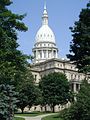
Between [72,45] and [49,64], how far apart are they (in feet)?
286

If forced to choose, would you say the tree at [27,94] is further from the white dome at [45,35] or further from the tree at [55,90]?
the white dome at [45,35]

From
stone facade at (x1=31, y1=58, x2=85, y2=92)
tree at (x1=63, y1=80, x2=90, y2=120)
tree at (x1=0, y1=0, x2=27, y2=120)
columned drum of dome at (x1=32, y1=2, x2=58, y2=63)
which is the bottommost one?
tree at (x1=63, y1=80, x2=90, y2=120)

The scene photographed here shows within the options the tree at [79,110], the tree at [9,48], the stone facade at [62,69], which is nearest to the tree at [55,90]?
the stone facade at [62,69]

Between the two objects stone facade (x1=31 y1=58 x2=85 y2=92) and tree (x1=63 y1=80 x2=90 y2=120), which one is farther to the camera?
stone facade (x1=31 y1=58 x2=85 y2=92)

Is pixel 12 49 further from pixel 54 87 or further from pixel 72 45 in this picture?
pixel 54 87

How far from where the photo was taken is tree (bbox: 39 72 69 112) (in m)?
83.3

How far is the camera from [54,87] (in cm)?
8581

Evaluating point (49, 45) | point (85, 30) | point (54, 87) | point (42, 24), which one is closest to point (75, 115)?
point (85, 30)

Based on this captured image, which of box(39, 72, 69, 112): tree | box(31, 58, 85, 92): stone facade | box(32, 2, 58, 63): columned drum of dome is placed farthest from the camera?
box(32, 2, 58, 63): columned drum of dome

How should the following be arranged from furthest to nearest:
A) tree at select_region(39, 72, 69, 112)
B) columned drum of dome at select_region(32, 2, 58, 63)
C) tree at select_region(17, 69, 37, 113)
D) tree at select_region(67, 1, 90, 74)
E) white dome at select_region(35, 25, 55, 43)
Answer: white dome at select_region(35, 25, 55, 43)
columned drum of dome at select_region(32, 2, 58, 63)
tree at select_region(39, 72, 69, 112)
tree at select_region(17, 69, 37, 113)
tree at select_region(67, 1, 90, 74)

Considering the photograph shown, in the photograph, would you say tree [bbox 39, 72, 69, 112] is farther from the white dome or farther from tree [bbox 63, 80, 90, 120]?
→ the white dome

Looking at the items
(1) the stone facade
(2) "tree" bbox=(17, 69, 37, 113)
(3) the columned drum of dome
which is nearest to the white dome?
(3) the columned drum of dome

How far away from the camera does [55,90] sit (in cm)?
8525

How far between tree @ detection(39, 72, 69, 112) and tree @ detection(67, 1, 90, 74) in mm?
39991
